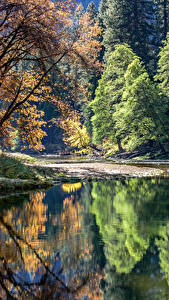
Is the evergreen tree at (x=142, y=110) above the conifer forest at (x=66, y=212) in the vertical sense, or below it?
above

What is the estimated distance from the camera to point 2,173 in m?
12.4

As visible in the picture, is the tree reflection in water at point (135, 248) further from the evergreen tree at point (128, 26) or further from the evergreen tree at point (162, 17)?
the evergreen tree at point (162, 17)

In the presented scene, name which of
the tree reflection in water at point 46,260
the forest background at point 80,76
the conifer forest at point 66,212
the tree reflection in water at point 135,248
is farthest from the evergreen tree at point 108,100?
the tree reflection in water at point 46,260

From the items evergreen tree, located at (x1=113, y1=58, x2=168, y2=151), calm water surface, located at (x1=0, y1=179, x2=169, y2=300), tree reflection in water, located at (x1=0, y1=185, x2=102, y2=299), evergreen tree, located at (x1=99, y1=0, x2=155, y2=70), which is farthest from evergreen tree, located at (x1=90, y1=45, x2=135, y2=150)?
tree reflection in water, located at (x1=0, y1=185, x2=102, y2=299)

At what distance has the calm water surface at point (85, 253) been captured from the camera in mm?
2604

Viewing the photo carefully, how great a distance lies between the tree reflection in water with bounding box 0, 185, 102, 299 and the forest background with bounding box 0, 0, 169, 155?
305 inches

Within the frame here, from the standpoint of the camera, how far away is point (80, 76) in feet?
51.5

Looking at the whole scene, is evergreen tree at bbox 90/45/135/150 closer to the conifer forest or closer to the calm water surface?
the conifer forest

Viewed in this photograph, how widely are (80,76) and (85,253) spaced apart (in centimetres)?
1294

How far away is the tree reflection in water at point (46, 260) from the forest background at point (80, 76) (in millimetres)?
7753

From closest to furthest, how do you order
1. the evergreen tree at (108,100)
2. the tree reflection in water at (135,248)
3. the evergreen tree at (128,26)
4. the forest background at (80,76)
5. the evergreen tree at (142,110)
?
the tree reflection in water at (135,248)
the forest background at (80,76)
the evergreen tree at (142,110)
the evergreen tree at (108,100)
the evergreen tree at (128,26)

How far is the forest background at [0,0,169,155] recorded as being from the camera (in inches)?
474

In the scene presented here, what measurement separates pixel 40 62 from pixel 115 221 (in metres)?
9.12

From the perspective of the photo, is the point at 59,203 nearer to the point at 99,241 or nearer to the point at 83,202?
the point at 83,202
